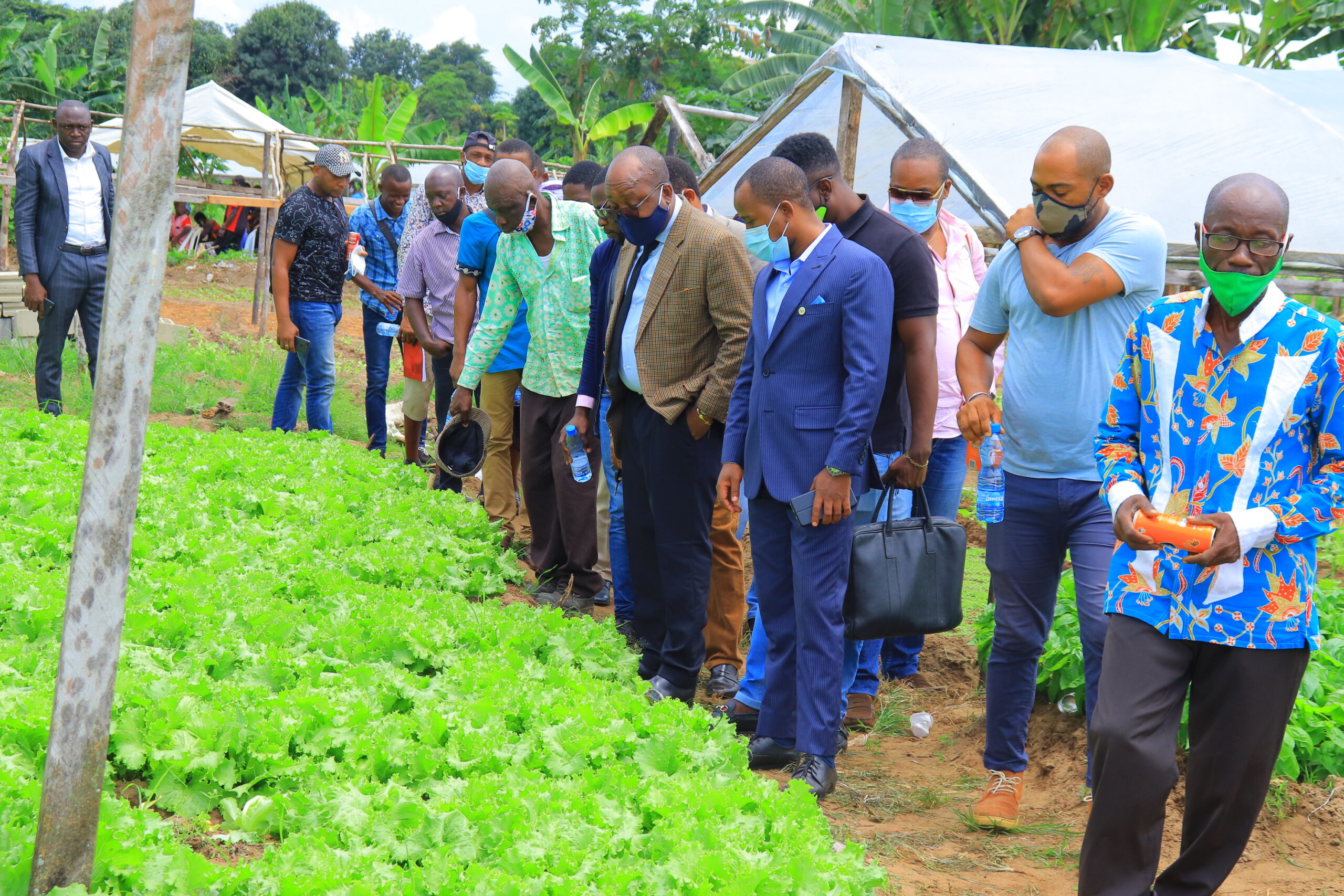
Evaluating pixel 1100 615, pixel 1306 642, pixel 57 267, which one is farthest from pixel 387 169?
pixel 1306 642

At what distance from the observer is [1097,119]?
9.48m

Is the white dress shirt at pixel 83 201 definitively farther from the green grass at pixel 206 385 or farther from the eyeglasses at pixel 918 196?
the eyeglasses at pixel 918 196

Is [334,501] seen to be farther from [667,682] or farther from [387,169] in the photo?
[387,169]

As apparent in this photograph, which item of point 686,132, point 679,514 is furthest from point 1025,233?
point 686,132

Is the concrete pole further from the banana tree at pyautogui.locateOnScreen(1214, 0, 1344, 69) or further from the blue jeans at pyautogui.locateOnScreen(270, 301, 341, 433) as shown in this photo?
the banana tree at pyautogui.locateOnScreen(1214, 0, 1344, 69)

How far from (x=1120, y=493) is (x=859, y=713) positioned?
2559mm

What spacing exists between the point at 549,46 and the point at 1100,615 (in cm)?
3931

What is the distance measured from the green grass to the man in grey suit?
4.44ft

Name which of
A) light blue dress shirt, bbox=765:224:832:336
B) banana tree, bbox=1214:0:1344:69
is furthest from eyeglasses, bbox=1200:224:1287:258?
banana tree, bbox=1214:0:1344:69

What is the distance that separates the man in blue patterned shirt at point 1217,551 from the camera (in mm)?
3061

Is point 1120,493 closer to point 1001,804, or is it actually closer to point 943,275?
point 1001,804

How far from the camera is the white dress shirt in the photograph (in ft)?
28.8

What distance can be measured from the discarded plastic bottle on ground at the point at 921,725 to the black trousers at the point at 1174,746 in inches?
88.3

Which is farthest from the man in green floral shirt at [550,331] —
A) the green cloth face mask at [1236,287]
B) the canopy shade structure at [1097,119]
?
the green cloth face mask at [1236,287]
